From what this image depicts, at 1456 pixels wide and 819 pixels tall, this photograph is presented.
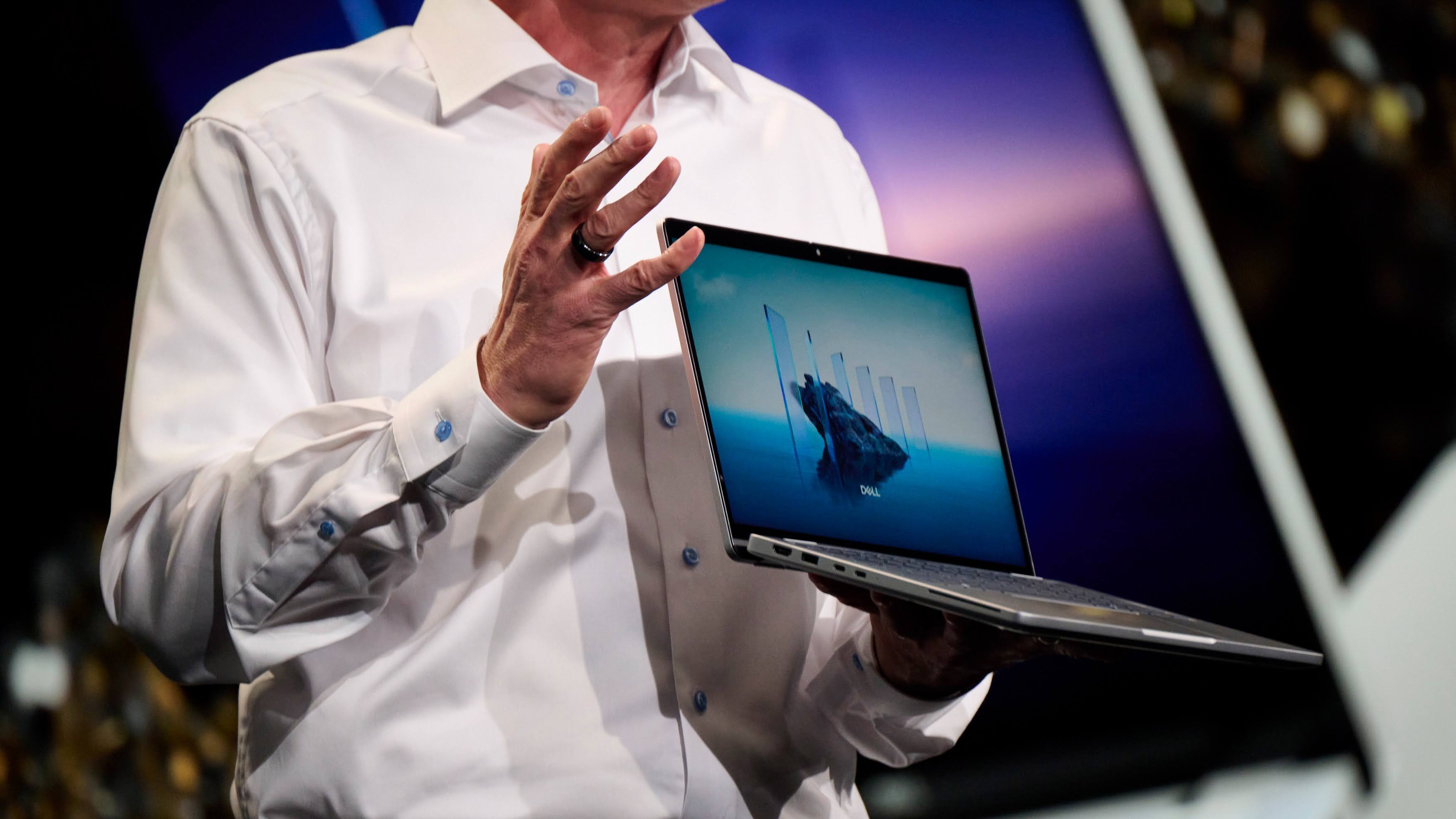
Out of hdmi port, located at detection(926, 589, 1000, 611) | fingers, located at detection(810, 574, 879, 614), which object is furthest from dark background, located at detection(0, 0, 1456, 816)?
hdmi port, located at detection(926, 589, 1000, 611)

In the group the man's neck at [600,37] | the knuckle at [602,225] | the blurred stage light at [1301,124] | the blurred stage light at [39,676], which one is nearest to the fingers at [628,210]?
the knuckle at [602,225]

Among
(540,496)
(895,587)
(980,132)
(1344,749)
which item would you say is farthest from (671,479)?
(1344,749)

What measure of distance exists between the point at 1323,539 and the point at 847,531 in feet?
4.94

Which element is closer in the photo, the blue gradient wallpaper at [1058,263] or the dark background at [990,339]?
the dark background at [990,339]

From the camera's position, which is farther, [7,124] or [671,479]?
[7,124]

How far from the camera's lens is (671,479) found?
3.30 ft

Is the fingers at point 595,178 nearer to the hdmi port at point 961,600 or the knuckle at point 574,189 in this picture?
the knuckle at point 574,189

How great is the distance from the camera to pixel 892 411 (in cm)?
97

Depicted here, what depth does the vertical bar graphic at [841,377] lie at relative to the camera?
95 cm

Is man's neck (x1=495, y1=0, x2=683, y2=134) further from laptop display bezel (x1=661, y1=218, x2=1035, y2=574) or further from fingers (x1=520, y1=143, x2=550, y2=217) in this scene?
fingers (x1=520, y1=143, x2=550, y2=217)

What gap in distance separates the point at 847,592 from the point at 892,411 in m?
0.17

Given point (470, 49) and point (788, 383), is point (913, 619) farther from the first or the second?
point (470, 49)

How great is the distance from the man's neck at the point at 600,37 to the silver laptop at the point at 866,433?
330mm

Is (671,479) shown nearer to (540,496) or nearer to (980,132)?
(540,496)
